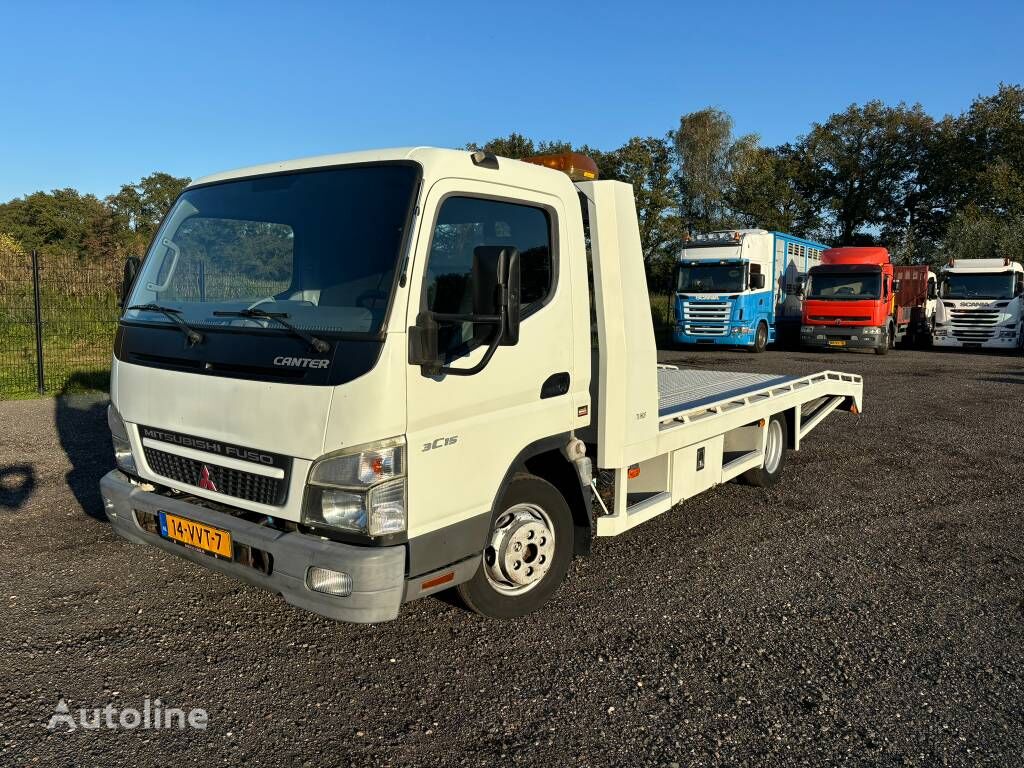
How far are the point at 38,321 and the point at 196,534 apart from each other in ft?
28.8

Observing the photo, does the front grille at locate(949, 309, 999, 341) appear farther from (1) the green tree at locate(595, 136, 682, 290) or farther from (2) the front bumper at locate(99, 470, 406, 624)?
(2) the front bumper at locate(99, 470, 406, 624)

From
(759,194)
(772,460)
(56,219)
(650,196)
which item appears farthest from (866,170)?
(56,219)

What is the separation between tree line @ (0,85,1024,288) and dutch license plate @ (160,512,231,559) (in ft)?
95.8

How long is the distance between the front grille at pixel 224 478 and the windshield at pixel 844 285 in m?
20.7

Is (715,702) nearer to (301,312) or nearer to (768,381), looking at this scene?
(301,312)

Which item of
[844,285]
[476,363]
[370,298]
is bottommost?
[476,363]

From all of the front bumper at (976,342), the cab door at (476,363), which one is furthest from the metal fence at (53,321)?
the front bumper at (976,342)

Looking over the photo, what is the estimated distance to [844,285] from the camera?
69.5 ft

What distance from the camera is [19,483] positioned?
6.35 meters

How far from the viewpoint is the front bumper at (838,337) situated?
20516 millimetres

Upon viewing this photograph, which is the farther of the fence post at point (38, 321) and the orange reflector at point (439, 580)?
the fence post at point (38, 321)

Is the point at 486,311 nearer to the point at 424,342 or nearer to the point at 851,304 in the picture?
the point at 424,342

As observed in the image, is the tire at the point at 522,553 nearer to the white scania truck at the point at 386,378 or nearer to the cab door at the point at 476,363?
the white scania truck at the point at 386,378

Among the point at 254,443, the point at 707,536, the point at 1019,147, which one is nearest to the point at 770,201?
the point at 1019,147
